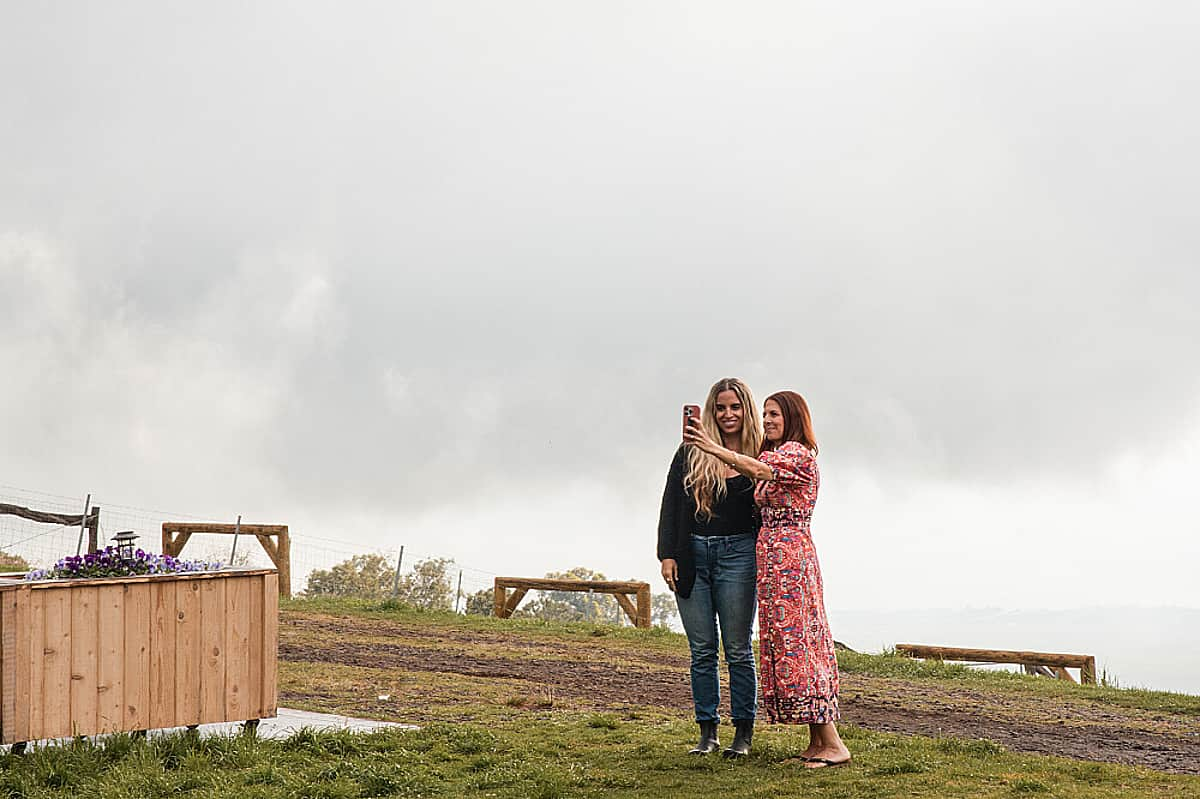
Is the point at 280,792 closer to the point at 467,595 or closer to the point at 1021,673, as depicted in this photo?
the point at 1021,673

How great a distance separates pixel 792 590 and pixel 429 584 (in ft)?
57.3

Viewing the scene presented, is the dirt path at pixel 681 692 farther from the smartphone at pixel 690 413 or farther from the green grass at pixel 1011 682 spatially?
the smartphone at pixel 690 413

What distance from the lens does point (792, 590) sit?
21.6ft

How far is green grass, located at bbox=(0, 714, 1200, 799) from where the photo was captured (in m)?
6.43

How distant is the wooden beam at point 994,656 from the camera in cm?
1342

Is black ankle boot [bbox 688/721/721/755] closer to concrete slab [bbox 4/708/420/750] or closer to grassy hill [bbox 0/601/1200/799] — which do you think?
grassy hill [bbox 0/601/1200/799]

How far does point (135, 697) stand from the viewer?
7.37 meters

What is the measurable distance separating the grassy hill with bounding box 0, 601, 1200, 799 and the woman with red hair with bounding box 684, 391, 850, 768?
46cm

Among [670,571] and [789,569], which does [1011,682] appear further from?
[670,571]

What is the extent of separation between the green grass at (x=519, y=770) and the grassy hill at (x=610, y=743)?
0.02 m

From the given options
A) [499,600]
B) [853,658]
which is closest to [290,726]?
[853,658]

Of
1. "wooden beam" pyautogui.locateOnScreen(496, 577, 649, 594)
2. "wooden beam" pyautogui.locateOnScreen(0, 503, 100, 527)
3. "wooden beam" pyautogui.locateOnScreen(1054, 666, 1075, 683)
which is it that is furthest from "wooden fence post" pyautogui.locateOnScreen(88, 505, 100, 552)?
"wooden beam" pyautogui.locateOnScreen(1054, 666, 1075, 683)

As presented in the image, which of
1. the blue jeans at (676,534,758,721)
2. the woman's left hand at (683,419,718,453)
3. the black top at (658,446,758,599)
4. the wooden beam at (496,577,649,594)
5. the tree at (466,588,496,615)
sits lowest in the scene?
the tree at (466,588,496,615)

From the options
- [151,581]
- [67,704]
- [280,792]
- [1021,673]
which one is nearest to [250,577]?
[151,581]
